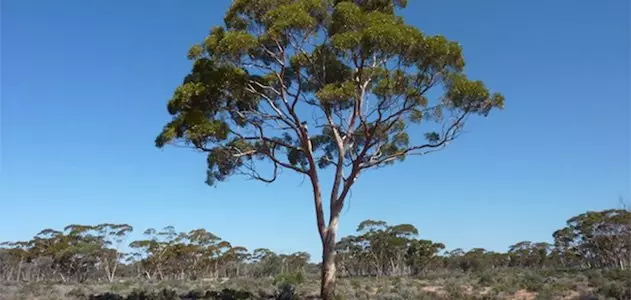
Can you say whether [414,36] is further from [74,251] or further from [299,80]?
[74,251]

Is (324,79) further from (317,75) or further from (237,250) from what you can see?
(237,250)

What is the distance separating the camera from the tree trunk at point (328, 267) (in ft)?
45.3

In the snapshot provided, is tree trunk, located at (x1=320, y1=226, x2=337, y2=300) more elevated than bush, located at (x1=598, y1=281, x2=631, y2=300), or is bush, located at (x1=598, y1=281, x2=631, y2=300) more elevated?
tree trunk, located at (x1=320, y1=226, x2=337, y2=300)

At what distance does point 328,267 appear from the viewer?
45.7 ft

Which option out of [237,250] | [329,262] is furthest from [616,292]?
[237,250]

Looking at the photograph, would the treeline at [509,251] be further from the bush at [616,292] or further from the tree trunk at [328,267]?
the tree trunk at [328,267]

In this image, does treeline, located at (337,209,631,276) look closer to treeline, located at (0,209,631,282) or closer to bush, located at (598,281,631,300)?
treeline, located at (0,209,631,282)

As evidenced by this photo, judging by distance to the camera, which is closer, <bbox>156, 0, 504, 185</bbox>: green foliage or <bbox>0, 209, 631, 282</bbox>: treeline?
<bbox>156, 0, 504, 185</bbox>: green foliage

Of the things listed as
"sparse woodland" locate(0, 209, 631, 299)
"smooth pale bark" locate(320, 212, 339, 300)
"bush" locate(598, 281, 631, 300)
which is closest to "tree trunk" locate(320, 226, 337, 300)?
"smooth pale bark" locate(320, 212, 339, 300)

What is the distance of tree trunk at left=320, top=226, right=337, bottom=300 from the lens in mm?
13808

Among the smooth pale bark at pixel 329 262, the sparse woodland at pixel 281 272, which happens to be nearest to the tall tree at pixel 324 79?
the smooth pale bark at pixel 329 262

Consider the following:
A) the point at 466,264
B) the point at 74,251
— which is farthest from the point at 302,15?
the point at 466,264

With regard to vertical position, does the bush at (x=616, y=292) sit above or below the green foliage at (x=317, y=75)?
below

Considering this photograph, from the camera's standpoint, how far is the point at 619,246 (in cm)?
5100
